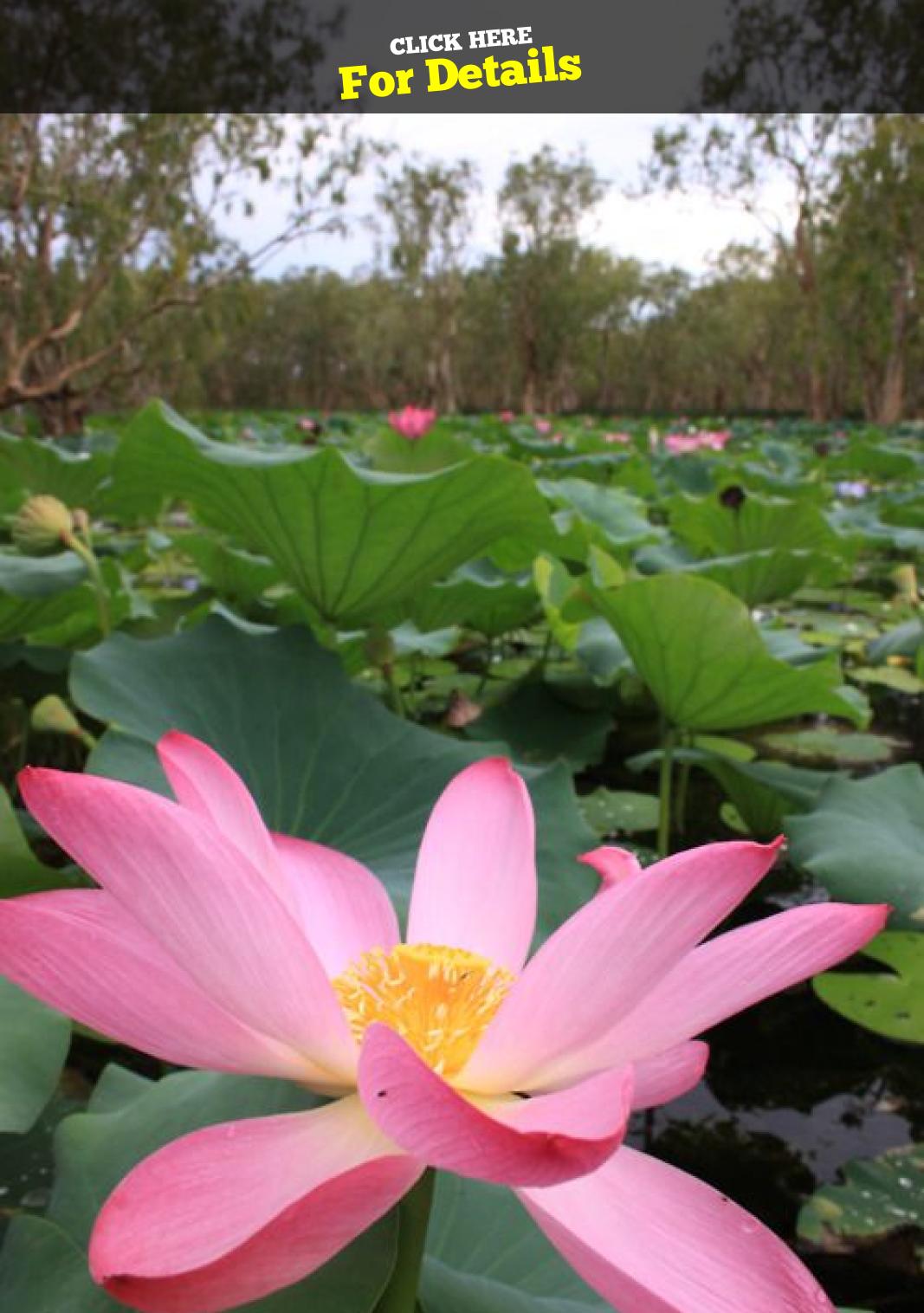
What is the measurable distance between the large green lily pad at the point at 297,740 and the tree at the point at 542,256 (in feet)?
86.3

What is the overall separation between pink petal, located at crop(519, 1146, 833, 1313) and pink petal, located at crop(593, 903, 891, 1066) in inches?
1.4

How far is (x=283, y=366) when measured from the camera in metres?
40.4

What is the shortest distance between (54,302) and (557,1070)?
1064 cm

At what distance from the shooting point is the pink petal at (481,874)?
45 centimetres

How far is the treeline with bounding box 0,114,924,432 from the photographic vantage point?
857 centimetres

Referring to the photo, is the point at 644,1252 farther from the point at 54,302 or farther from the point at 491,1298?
the point at 54,302

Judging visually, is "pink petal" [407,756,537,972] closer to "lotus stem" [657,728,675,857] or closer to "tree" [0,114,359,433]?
"lotus stem" [657,728,675,857]

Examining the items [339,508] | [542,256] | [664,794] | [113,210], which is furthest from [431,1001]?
[542,256]

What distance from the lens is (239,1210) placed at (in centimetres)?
31

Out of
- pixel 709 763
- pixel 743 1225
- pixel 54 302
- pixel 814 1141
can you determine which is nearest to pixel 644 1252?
pixel 743 1225

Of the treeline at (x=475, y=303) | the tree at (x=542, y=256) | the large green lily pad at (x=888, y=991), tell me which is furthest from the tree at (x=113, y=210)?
the tree at (x=542, y=256)

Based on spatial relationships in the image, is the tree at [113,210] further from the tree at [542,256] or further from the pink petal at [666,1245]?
the tree at [542,256]

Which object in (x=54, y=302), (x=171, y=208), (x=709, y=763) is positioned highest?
(x=171, y=208)

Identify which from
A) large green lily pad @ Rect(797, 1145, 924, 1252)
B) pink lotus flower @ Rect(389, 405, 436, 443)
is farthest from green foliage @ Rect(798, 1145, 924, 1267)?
pink lotus flower @ Rect(389, 405, 436, 443)
